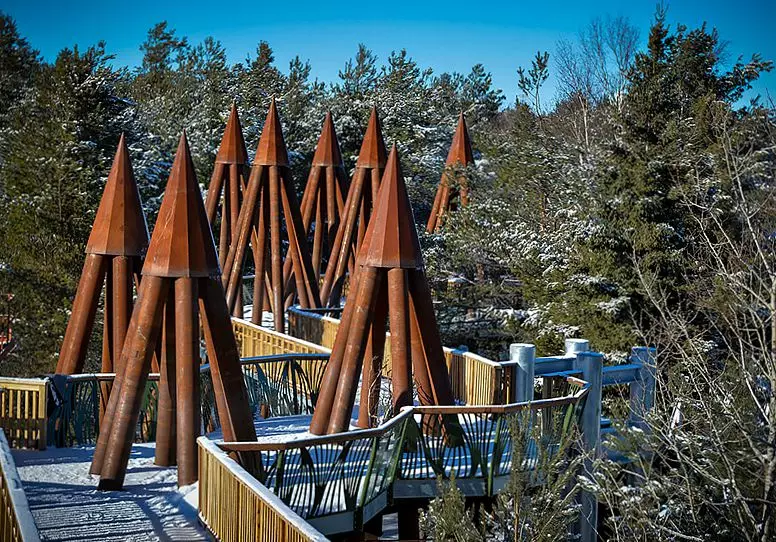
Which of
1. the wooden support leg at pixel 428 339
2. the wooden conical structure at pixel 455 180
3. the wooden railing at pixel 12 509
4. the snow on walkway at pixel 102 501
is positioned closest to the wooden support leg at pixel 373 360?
the wooden support leg at pixel 428 339

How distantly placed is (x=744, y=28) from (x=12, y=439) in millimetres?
33093

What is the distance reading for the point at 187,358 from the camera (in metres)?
10.5

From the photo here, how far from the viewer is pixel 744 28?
118ft

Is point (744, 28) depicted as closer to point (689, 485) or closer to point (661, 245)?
point (661, 245)

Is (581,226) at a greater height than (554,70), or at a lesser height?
lesser

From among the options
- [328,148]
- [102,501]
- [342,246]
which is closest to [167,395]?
[102,501]

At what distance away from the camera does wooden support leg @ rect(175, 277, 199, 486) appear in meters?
10.4

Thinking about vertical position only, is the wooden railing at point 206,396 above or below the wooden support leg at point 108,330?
below

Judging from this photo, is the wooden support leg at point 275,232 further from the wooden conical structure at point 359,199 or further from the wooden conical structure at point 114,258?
the wooden conical structure at point 114,258

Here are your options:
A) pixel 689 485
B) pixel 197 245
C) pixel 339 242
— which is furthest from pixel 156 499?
pixel 339 242

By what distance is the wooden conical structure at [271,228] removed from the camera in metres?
20.8

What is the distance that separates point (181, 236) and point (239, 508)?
4040 mm

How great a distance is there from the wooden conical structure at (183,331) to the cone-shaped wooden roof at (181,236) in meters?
0.01

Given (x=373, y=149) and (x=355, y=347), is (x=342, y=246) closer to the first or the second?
(x=373, y=149)
